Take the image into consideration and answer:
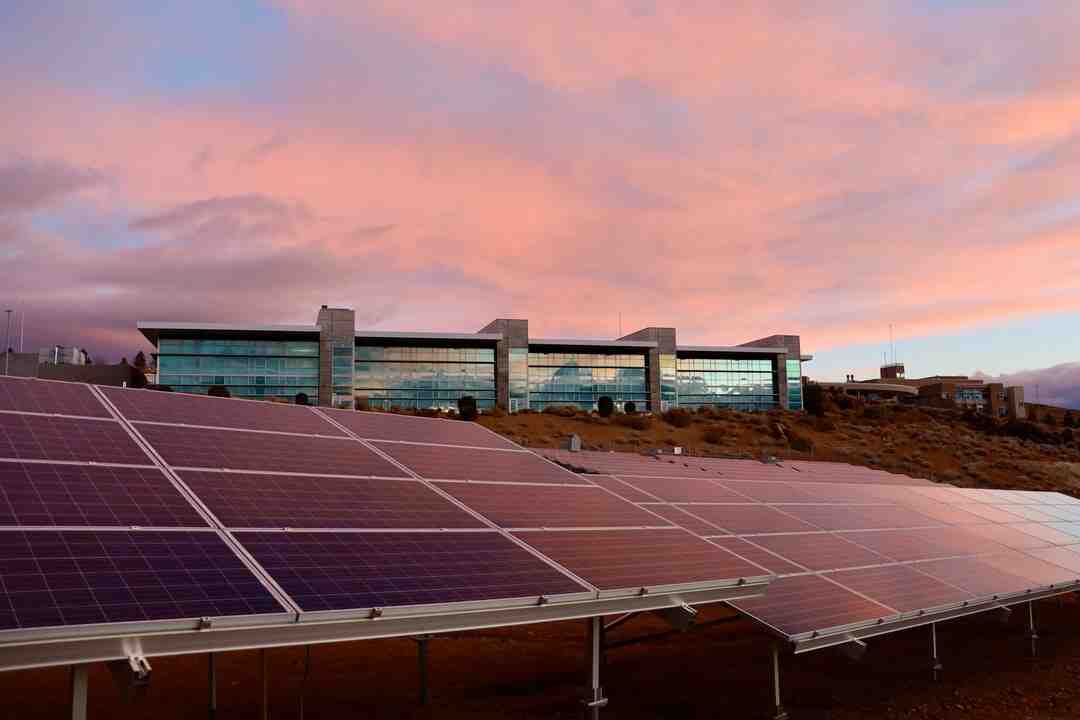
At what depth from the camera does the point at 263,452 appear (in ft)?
49.7

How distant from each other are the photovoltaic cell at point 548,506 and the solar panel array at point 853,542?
6.87 ft

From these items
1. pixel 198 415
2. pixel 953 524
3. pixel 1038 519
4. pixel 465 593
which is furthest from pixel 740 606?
pixel 1038 519

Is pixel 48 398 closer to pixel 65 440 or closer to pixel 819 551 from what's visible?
pixel 65 440

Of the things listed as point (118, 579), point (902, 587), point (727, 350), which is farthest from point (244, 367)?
point (118, 579)

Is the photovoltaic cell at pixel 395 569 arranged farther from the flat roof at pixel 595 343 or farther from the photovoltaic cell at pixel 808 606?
the flat roof at pixel 595 343

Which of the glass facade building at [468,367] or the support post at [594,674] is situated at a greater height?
the glass facade building at [468,367]

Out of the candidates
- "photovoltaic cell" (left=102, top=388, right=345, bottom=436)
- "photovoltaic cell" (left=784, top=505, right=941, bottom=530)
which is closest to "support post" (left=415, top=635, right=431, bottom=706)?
"photovoltaic cell" (left=102, top=388, right=345, bottom=436)

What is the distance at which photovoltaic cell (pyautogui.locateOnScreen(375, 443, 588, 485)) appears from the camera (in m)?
17.2

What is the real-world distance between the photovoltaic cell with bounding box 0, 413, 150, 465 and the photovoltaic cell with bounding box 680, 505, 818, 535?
13.9 m

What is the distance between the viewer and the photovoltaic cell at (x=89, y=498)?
10.2 metres

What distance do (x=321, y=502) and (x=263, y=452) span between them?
2.49 metres

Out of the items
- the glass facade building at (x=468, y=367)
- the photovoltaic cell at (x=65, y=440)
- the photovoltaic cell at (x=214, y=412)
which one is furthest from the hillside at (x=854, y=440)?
the photovoltaic cell at (x=65, y=440)

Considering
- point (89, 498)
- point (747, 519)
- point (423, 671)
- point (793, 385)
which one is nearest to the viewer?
point (89, 498)

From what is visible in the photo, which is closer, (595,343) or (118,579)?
(118,579)
